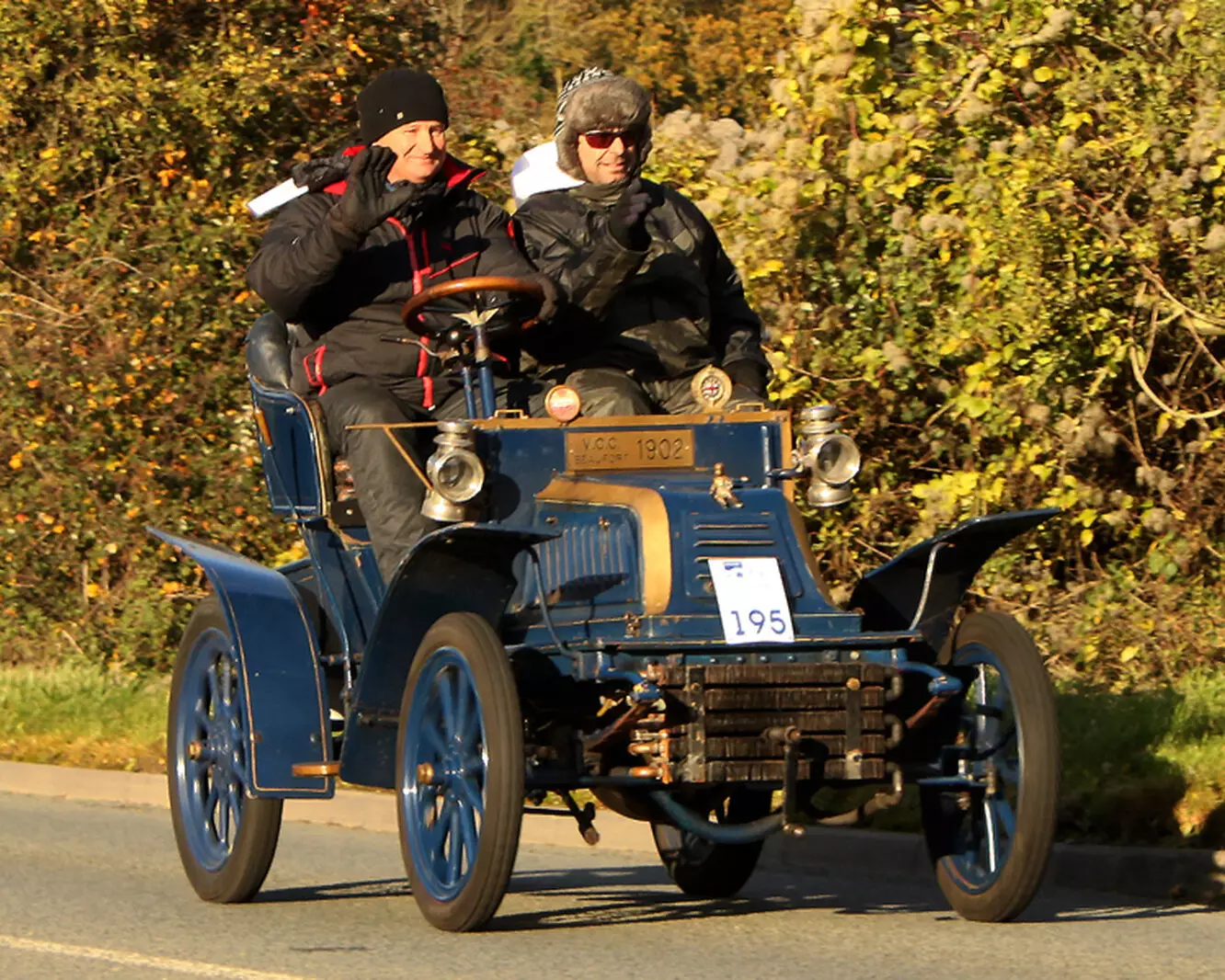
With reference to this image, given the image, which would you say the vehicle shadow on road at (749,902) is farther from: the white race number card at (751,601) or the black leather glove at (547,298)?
the black leather glove at (547,298)

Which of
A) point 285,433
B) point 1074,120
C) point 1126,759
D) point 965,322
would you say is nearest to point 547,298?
point 285,433

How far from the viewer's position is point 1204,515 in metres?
12.0

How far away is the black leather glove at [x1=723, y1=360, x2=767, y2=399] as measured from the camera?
313 inches

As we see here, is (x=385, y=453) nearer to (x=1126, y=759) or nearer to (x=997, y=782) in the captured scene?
(x=997, y=782)

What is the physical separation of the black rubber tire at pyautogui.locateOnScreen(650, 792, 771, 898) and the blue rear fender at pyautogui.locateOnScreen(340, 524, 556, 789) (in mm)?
1092

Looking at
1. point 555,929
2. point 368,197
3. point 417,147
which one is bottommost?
point 555,929

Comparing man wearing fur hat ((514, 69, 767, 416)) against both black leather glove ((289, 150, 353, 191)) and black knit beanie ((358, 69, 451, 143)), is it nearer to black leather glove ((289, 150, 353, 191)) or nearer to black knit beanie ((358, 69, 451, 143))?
black knit beanie ((358, 69, 451, 143))

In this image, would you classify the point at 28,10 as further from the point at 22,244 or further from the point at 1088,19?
the point at 1088,19

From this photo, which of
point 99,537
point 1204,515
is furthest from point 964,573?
point 99,537

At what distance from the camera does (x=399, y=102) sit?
799cm

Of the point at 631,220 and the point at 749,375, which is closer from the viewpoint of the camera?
the point at 631,220

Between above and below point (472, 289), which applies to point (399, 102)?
above

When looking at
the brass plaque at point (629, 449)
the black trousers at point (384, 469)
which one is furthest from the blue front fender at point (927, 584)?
the black trousers at point (384, 469)

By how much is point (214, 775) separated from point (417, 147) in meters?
2.23
